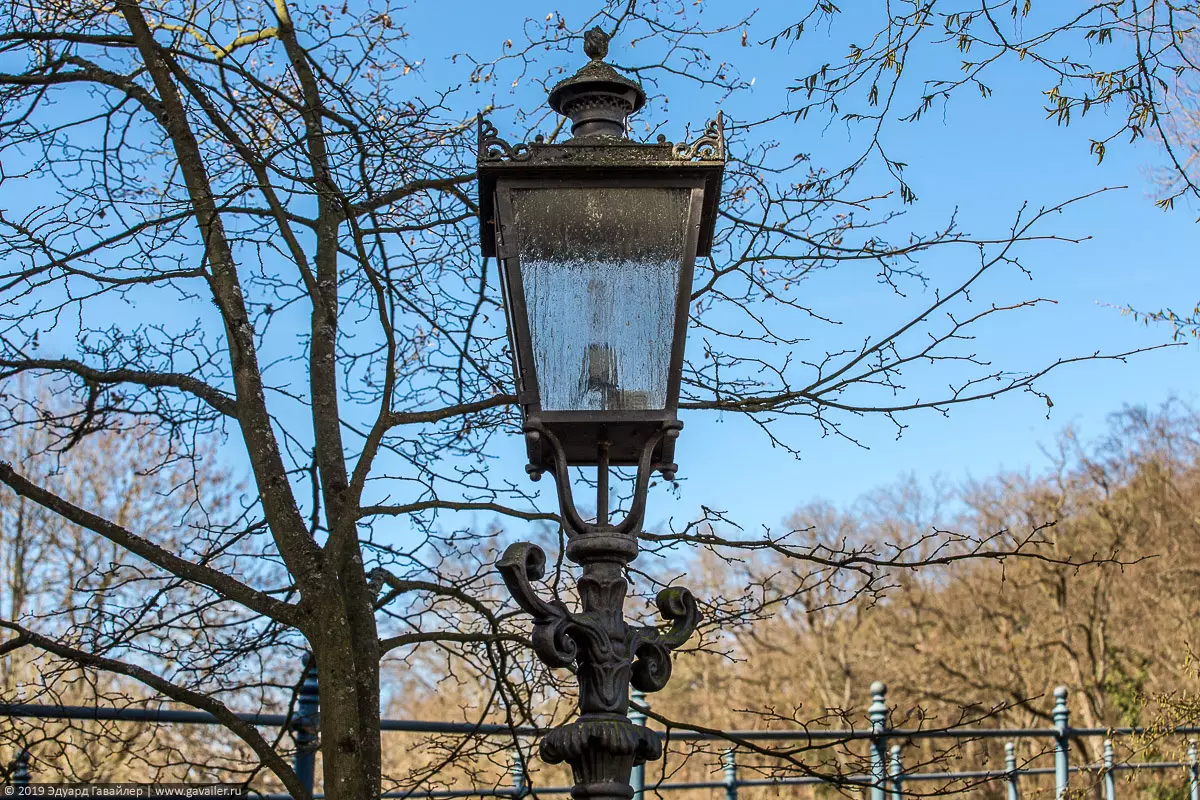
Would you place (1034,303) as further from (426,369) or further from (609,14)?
(426,369)

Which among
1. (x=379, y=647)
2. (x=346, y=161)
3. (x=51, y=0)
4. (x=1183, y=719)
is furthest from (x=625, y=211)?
(x=1183, y=719)

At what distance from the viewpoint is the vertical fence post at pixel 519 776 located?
19.7ft

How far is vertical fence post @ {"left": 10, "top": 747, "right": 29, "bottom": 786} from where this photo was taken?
197 inches

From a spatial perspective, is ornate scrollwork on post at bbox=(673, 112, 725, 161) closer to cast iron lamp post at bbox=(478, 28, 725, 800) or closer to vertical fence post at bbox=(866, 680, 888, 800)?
cast iron lamp post at bbox=(478, 28, 725, 800)

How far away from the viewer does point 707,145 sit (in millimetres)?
3527

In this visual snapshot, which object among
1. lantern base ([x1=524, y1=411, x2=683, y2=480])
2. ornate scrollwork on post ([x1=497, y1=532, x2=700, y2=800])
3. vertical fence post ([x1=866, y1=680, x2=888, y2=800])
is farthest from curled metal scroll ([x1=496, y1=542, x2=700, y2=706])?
vertical fence post ([x1=866, y1=680, x2=888, y2=800])

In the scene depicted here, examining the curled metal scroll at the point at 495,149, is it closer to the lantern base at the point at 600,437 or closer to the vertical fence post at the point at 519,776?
the lantern base at the point at 600,437

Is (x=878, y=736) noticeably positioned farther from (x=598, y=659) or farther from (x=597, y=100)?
(x=597, y=100)

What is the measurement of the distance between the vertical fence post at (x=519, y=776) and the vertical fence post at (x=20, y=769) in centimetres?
205

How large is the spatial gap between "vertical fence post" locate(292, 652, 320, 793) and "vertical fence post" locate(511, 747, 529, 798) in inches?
36.2

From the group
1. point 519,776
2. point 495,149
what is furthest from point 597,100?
point 519,776

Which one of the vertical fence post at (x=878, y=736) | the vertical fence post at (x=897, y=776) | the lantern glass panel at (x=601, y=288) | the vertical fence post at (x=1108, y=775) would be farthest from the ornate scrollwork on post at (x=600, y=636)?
the vertical fence post at (x=1108, y=775)

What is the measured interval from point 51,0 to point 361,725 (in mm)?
3687

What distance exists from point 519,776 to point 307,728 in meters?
1.26
